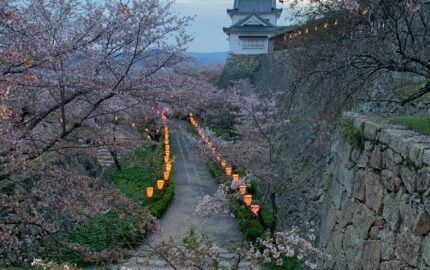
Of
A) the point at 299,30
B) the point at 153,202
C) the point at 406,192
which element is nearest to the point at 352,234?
the point at 406,192

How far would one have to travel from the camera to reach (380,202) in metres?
3.78

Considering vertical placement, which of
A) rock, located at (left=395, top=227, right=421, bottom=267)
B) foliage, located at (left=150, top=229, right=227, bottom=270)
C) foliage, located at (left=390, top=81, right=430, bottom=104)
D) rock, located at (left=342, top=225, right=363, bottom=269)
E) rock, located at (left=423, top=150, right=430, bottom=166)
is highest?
foliage, located at (left=390, top=81, right=430, bottom=104)

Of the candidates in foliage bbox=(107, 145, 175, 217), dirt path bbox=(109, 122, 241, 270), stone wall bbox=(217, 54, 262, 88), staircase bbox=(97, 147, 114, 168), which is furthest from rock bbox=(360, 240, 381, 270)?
stone wall bbox=(217, 54, 262, 88)

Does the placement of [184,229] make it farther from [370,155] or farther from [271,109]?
[370,155]

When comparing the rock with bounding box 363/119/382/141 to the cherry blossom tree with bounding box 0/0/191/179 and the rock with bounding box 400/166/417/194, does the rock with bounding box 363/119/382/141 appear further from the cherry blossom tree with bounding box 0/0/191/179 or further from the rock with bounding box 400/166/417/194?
the cherry blossom tree with bounding box 0/0/191/179

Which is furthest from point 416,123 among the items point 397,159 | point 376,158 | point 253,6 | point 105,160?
point 253,6

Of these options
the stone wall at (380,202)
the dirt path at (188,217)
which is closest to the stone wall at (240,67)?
the dirt path at (188,217)

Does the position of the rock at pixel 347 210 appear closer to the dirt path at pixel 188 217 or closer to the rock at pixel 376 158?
the rock at pixel 376 158

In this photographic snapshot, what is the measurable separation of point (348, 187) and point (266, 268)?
→ 558 cm

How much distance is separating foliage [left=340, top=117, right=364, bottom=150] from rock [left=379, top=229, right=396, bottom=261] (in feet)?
3.52

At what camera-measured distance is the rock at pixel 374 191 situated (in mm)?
3803

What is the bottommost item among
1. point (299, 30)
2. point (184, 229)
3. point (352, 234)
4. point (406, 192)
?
point (184, 229)

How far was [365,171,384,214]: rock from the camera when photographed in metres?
3.80

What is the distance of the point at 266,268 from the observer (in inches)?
380
